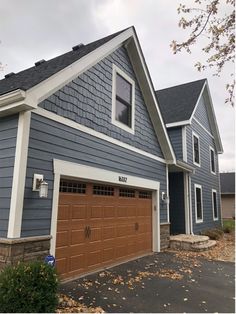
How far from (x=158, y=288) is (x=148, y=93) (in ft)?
21.1

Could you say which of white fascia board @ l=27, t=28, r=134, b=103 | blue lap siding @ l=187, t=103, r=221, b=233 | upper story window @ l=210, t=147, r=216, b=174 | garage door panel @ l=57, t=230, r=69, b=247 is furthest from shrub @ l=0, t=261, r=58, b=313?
upper story window @ l=210, t=147, r=216, b=174

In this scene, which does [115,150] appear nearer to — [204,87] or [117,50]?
[117,50]

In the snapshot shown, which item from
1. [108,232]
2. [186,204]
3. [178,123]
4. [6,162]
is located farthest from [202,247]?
[6,162]

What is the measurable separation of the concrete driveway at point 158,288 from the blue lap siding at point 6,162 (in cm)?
186

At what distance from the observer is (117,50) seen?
332 inches

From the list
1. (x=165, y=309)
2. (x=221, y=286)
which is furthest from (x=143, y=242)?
(x=165, y=309)

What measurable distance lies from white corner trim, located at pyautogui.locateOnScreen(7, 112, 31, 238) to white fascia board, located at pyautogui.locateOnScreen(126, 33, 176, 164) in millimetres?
5237

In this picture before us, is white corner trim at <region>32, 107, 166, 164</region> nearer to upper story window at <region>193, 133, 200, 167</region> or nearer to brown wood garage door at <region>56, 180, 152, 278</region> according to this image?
brown wood garage door at <region>56, 180, 152, 278</region>

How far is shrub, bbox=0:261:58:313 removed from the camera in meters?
3.54

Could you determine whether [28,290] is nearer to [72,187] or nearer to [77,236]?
[77,236]

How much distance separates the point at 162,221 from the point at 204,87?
32.6 ft

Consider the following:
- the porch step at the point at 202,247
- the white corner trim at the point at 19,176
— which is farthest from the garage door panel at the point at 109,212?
the porch step at the point at 202,247

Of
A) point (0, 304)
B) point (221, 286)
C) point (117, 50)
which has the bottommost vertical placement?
point (221, 286)

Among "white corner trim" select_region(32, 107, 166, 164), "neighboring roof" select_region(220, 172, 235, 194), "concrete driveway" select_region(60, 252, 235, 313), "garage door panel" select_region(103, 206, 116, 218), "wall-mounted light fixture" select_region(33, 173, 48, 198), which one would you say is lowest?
"concrete driveway" select_region(60, 252, 235, 313)
